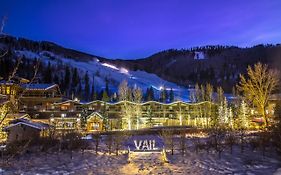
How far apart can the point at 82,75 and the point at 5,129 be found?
438ft

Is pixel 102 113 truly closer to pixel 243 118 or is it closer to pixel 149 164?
pixel 243 118

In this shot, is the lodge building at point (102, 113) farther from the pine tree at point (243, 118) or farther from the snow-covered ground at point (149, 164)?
the snow-covered ground at point (149, 164)

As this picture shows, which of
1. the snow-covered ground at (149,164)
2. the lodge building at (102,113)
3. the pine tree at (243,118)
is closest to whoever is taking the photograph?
the snow-covered ground at (149,164)

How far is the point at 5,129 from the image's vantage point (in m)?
45.0

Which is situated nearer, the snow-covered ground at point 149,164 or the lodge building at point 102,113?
the snow-covered ground at point 149,164

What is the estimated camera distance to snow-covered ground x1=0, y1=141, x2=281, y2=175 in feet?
84.5

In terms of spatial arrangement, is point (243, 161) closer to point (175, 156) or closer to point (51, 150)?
point (175, 156)

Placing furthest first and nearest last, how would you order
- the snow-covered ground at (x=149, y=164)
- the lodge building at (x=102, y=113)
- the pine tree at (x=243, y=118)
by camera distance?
the lodge building at (x=102, y=113) → the pine tree at (x=243, y=118) → the snow-covered ground at (x=149, y=164)

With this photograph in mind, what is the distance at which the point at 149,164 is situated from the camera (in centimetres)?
2919

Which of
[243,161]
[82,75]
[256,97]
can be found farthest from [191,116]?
[82,75]

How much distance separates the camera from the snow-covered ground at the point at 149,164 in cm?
2575

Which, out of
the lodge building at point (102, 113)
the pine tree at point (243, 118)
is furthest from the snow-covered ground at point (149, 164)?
the pine tree at point (243, 118)

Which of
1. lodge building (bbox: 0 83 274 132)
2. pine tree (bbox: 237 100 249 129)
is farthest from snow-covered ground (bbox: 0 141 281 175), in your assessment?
pine tree (bbox: 237 100 249 129)

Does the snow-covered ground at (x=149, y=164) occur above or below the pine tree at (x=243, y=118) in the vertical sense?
below
